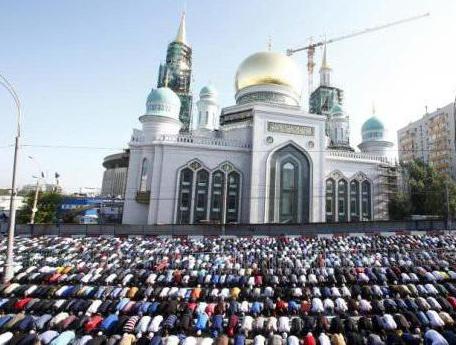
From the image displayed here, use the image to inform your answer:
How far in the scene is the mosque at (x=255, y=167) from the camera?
29.9 metres

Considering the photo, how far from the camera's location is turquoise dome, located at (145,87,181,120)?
3275 centimetres

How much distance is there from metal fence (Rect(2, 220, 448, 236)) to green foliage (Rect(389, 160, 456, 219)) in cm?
1132

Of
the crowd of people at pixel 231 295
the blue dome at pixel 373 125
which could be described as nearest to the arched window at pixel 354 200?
the blue dome at pixel 373 125

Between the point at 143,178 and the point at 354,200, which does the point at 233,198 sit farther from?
the point at 354,200

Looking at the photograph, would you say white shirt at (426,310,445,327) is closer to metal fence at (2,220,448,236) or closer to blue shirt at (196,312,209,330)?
blue shirt at (196,312,209,330)

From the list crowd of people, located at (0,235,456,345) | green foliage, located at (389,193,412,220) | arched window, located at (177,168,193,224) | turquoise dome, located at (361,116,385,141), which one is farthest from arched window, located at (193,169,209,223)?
turquoise dome, located at (361,116,385,141)

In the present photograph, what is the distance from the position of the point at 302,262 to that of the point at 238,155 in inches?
685

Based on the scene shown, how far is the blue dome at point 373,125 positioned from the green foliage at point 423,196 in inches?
240

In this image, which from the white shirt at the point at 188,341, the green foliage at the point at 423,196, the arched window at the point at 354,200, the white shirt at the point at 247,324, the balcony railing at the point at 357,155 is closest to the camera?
the white shirt at the point at 188,341

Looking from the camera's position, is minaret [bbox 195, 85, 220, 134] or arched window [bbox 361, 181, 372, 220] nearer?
arched window [bbox 361, 181, 372, 220]

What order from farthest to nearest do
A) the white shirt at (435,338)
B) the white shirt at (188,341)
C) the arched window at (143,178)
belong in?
the arched window at (143,178), the white shirt at (188,341), the white shirt at (435,338)

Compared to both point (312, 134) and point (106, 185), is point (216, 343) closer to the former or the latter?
point (312, 134)

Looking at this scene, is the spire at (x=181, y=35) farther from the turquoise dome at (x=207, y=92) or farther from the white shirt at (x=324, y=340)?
the white shirt at (x=324, y=340)

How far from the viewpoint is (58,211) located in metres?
37.7
